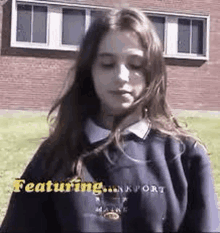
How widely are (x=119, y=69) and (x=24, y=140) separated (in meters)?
0.77

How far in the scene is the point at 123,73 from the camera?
140cm

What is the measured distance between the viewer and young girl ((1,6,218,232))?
1394 mm

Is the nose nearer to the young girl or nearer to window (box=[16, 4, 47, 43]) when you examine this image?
the young girl

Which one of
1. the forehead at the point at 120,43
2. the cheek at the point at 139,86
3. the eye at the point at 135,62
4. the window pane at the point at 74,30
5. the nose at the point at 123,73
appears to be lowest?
the cheek at the point at 139,86

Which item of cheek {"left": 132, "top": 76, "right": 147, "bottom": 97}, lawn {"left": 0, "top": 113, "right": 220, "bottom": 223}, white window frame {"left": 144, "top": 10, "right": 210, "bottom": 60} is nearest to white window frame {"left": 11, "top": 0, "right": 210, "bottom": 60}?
white window frame {"left": 144, "top": 10, "right": 210, "bottom": 60}

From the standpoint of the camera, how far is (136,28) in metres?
1.40

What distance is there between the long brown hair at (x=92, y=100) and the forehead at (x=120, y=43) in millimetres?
17

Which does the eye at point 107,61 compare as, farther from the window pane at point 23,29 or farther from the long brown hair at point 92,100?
the window pane at point 23,29

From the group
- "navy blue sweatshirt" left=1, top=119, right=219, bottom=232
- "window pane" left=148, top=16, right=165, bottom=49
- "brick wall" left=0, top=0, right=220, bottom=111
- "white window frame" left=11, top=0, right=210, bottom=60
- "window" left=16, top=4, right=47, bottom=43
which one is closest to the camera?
"navy blue sweatshirt" left=1, top=119, right=219, bottom=232

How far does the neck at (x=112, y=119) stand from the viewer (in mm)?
1470

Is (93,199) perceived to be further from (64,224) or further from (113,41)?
(113,41)

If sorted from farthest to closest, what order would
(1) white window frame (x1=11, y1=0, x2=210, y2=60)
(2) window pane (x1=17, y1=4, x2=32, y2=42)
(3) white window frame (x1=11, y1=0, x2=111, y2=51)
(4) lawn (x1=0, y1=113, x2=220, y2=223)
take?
(2) window pane (x1=17, y1=4, x2=32, y2=42), (3) white window frame (x1=11, y1=0, x2=111, y2=51), (1) white window frame (x1=11, y1=0, x2=210, y2=60), (4) lawn (x1=0, y1=113, x2=220, y2=223)

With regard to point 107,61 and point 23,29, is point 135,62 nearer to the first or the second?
point 107,61

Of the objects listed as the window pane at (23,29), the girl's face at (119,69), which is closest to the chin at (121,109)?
the girl's face at (119,69)
